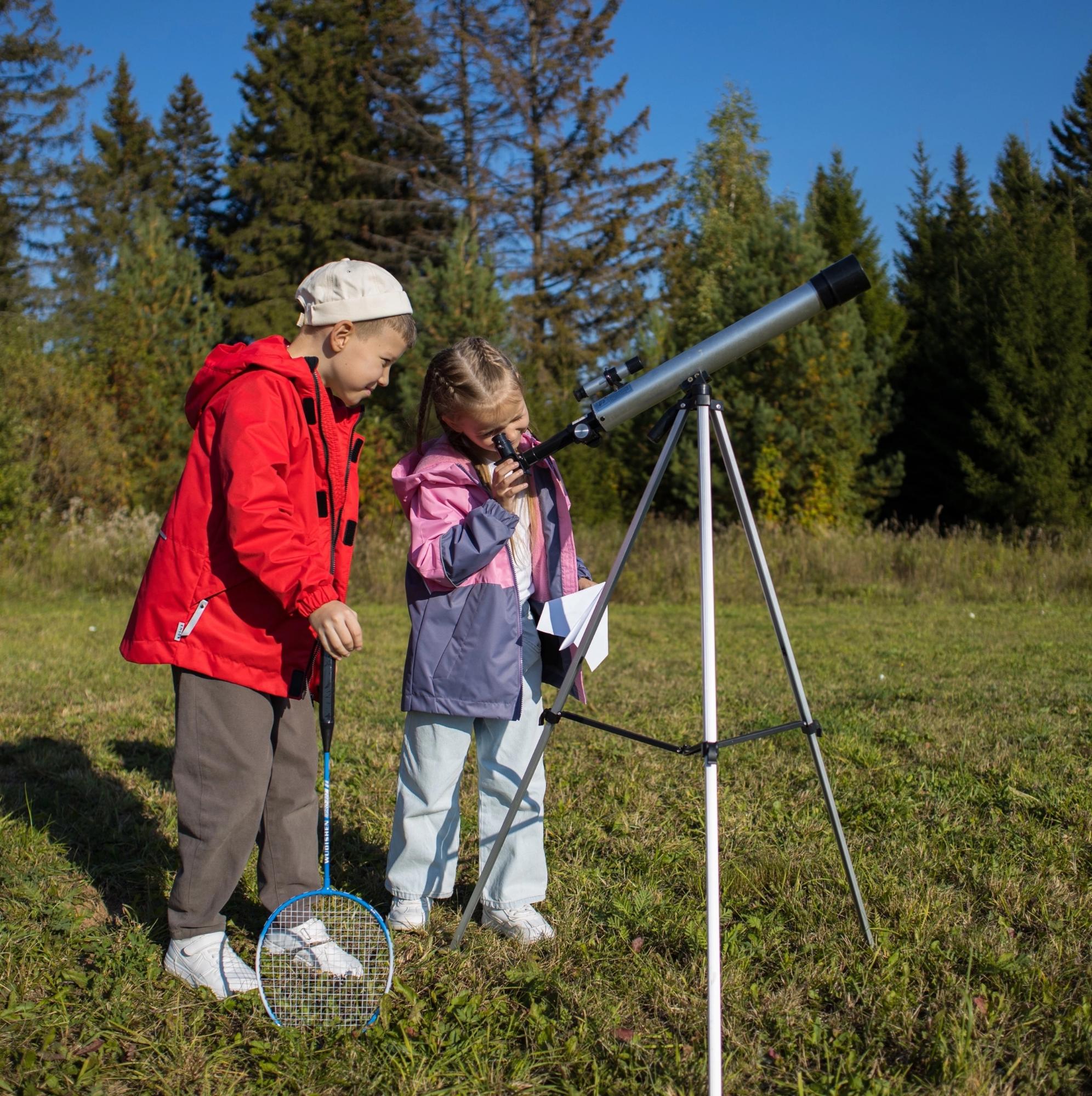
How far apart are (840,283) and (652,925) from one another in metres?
1.92

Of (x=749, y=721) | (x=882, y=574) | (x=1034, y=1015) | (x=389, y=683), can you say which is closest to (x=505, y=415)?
(x=1034, y=1015)

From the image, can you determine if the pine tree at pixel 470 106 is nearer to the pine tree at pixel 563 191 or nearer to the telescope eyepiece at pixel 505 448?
the pine tree at pixel 563 191

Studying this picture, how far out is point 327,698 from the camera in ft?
8.94

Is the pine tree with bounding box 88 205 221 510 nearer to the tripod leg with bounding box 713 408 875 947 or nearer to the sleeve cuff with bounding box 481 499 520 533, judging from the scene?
the sleeve cuff with bounding box 481 499 520 533

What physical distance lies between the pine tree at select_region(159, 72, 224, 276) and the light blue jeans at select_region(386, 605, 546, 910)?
105 ft

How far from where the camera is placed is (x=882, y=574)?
42.4 feet

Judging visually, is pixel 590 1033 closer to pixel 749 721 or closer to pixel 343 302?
pixel 343 302

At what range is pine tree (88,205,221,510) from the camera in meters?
19.7

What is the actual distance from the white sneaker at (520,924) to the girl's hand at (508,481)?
124 cm

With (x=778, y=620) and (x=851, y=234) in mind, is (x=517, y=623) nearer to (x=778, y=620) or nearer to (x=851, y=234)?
(x=778, y=620)

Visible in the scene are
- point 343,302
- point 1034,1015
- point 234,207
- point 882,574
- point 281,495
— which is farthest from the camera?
point 234,207

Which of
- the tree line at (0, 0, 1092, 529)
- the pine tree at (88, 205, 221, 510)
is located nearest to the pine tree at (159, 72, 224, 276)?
the tree line at (0, 0, 1092, 529)

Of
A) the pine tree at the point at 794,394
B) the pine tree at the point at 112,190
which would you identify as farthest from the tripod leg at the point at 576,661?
the pine tree at the point at 112,190

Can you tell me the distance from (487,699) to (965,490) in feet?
63.2
